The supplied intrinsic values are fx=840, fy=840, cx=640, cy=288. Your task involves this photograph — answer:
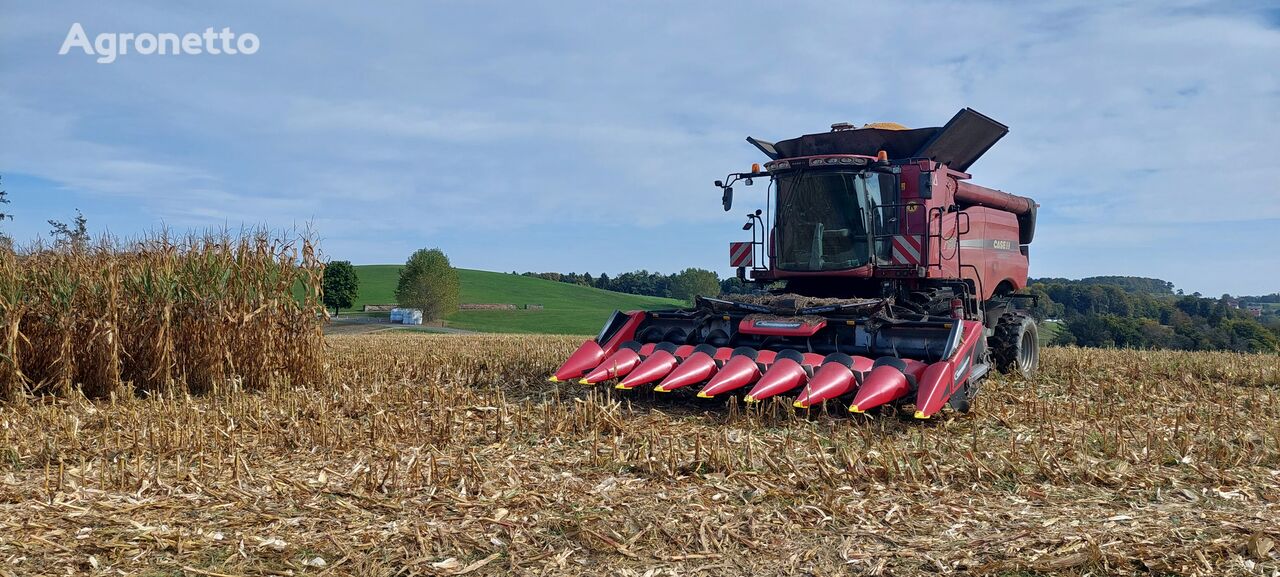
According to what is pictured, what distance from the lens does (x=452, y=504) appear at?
4.34 meters

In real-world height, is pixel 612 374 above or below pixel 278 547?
above

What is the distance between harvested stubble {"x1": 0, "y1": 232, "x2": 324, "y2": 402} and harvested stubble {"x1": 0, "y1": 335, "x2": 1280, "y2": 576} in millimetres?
971

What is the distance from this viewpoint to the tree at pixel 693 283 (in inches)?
2337

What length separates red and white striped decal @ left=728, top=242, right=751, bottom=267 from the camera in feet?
31.2

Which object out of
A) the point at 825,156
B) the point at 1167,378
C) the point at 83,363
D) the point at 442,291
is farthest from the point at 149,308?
the point at 442,291

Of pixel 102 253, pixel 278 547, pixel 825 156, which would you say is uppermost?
pixel 825 156

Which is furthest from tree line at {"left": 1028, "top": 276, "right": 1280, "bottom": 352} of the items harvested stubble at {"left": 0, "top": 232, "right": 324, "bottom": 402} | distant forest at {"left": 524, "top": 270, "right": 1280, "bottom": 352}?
harvested stubble at {"left": 0, "top": 232, "right": 324, "bottom": 402}

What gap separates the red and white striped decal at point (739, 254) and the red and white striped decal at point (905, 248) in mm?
1622

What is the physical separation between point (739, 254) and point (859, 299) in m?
1.93

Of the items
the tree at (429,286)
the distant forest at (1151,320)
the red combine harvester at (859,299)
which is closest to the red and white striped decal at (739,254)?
the red combine harvester at (859,299)

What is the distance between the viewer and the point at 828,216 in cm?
893

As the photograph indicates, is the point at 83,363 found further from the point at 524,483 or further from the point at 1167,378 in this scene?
the point at 1167,378

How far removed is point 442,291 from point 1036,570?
4919 cm

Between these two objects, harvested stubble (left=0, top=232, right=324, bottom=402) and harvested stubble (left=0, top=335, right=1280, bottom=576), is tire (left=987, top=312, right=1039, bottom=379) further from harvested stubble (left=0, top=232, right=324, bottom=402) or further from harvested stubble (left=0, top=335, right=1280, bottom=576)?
harvested stubble (left=0, top=232, right=324, bottom=402)
